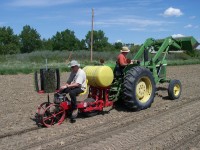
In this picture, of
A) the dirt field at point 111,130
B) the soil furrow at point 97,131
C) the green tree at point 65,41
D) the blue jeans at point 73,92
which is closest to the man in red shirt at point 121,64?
the dirt field at point 111,130

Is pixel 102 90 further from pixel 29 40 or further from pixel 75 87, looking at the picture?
pixel 29 40

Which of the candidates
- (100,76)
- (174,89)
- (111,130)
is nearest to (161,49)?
(174,89)

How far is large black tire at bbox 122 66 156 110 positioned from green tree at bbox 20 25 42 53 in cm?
6526

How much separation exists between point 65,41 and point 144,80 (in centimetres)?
6585

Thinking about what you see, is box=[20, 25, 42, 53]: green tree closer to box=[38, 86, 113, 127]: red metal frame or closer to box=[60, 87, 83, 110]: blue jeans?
box=[38, 86, 113, 127]: red metal frame

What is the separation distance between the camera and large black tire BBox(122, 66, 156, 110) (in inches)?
324

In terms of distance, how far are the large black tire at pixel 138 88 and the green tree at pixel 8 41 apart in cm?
5971

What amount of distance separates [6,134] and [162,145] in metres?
3.04

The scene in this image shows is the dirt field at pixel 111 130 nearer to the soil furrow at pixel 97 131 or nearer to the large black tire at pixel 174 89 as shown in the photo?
the soil furrow at pixel 97 131

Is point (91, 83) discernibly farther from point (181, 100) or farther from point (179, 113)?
point (181, 100)

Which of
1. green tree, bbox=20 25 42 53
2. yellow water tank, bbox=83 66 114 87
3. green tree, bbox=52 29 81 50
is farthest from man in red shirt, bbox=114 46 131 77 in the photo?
green tree, bbox=20 25 42 53

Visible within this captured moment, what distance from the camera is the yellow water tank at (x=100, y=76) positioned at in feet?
25.8

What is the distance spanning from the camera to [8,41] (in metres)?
68.7

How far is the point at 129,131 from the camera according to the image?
671 centimetres
